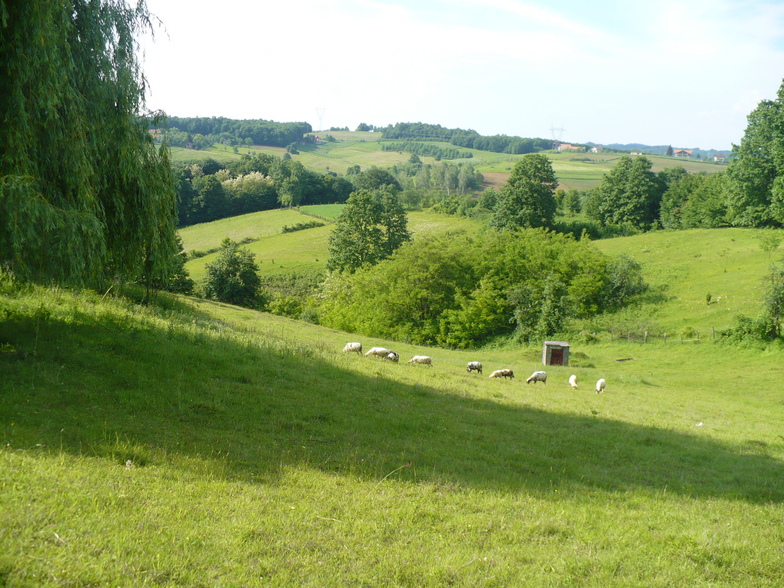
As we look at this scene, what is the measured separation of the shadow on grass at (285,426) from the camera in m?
9.11

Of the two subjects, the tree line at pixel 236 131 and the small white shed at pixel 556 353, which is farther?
the tree line at pixel 236 131

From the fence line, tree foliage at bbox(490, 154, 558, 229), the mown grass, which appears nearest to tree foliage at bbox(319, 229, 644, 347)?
the fence line

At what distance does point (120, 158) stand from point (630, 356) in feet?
114

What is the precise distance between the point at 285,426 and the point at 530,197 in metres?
67.6

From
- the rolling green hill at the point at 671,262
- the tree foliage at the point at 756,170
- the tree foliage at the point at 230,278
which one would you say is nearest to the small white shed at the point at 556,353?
the rolling green hill at the point at 671,262

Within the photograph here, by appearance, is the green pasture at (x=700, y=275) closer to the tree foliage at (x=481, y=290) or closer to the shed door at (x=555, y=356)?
the tree foliage at (x=481, y=290)

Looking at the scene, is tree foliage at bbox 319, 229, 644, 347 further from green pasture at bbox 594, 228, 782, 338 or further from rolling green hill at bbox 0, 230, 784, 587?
rolling green hill at bbox 0, 230, 784, 587

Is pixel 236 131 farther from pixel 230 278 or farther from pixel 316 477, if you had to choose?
pixel 316 477

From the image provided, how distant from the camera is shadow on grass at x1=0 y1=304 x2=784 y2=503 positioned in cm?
911

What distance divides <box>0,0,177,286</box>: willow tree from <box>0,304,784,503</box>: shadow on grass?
1907 mm

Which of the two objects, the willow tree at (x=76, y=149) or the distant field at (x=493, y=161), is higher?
the distant field at (x=493, y=161)

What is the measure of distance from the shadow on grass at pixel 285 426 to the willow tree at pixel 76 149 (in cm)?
191

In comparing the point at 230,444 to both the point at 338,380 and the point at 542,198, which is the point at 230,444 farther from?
the point at 542,198

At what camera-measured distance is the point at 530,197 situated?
73.7 meters
